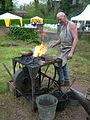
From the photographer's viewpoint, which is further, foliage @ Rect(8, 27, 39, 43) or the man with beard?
foliage @ Rect(8, 27, 39, 43)

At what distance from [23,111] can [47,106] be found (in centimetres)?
78

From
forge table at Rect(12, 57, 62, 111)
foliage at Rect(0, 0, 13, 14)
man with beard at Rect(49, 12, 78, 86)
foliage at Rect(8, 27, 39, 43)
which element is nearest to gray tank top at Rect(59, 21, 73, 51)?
man with beard at Rect(49, 12, 78, 86)

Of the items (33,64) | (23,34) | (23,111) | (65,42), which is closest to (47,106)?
(23,111)

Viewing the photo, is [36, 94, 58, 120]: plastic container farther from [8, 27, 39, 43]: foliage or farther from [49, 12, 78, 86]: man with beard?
[8, 27, 39, 43]: foliage

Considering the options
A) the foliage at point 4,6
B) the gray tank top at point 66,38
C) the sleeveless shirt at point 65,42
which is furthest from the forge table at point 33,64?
the foliage at point 4,6

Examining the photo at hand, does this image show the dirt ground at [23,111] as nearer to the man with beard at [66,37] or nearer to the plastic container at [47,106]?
the plastic container at [47,106]

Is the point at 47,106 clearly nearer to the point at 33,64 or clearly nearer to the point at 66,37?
the point at 33,64

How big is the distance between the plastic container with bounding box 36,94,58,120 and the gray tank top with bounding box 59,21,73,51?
1203 mm

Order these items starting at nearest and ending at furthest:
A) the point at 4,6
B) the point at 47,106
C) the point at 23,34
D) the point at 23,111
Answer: the point at 47,106 < the point at 23,111 < the point at 23,34 < the point at 4,6

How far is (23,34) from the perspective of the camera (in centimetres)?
1608

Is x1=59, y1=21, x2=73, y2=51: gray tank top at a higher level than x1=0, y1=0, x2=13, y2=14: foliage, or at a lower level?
lower

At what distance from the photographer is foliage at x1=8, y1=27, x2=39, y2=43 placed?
1588 centimetres

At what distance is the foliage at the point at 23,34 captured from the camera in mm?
15883

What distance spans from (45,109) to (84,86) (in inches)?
86.9
